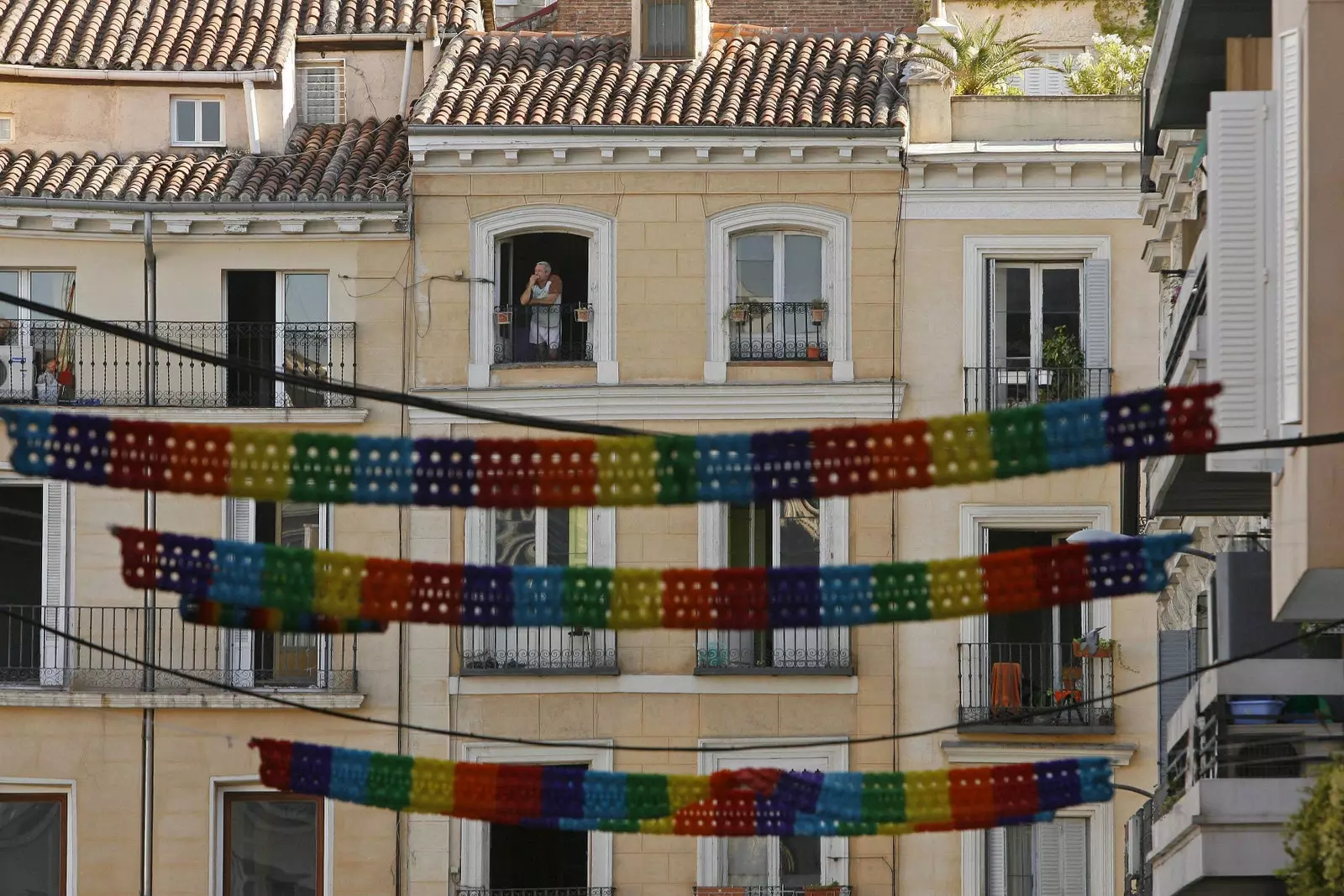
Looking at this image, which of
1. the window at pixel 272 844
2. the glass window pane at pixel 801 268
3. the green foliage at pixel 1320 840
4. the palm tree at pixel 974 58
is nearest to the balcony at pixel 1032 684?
the glass window pane at pixel 801 268

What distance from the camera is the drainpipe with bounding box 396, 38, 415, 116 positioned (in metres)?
38.0

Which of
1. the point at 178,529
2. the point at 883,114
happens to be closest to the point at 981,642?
the point at 883,114

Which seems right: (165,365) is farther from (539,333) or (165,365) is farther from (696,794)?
(696,794)

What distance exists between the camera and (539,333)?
3528 cm

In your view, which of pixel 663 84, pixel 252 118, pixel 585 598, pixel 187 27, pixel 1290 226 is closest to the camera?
pixel 585 598

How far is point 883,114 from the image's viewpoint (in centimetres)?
3475

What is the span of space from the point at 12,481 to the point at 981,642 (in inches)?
489

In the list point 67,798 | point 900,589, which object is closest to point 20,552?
point 67,798

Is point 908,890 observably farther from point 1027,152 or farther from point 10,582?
point 10,582

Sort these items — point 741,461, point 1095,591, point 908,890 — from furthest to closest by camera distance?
point 908,890
point 1095,591
point 741,461

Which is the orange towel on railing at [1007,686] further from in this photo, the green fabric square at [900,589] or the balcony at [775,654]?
the green fabric square at [900,589]

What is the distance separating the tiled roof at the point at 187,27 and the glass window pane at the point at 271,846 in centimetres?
1010

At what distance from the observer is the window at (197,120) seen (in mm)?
37438

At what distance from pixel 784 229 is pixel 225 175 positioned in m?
7.40
